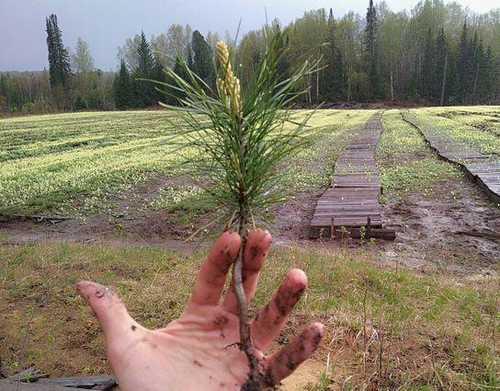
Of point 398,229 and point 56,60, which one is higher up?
point 56,60

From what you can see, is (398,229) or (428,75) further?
(428,75)

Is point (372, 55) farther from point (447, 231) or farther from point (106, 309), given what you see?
point (106, 309)

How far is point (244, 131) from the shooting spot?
1945 millimetres

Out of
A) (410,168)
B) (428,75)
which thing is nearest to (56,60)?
(428,75)

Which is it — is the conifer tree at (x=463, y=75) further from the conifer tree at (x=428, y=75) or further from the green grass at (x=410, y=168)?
the green grass at (x=410, y=168)

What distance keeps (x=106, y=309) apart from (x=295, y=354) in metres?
0.83

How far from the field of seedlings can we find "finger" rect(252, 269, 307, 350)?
42 cm

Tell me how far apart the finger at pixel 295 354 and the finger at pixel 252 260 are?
0.89 feet

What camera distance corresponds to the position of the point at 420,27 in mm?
79188

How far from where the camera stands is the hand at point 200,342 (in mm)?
2027

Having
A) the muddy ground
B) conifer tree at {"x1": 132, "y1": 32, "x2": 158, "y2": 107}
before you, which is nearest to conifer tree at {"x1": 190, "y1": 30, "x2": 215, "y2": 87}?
conifer tree at {"x1": 132, "y1": 32, "x2": 158, "y2": 107}

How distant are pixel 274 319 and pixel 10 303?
165 inches

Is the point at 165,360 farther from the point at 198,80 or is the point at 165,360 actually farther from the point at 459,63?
the point at 459,63

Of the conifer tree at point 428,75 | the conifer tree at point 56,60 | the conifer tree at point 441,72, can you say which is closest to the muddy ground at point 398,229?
the conifer tree at point 441,72
